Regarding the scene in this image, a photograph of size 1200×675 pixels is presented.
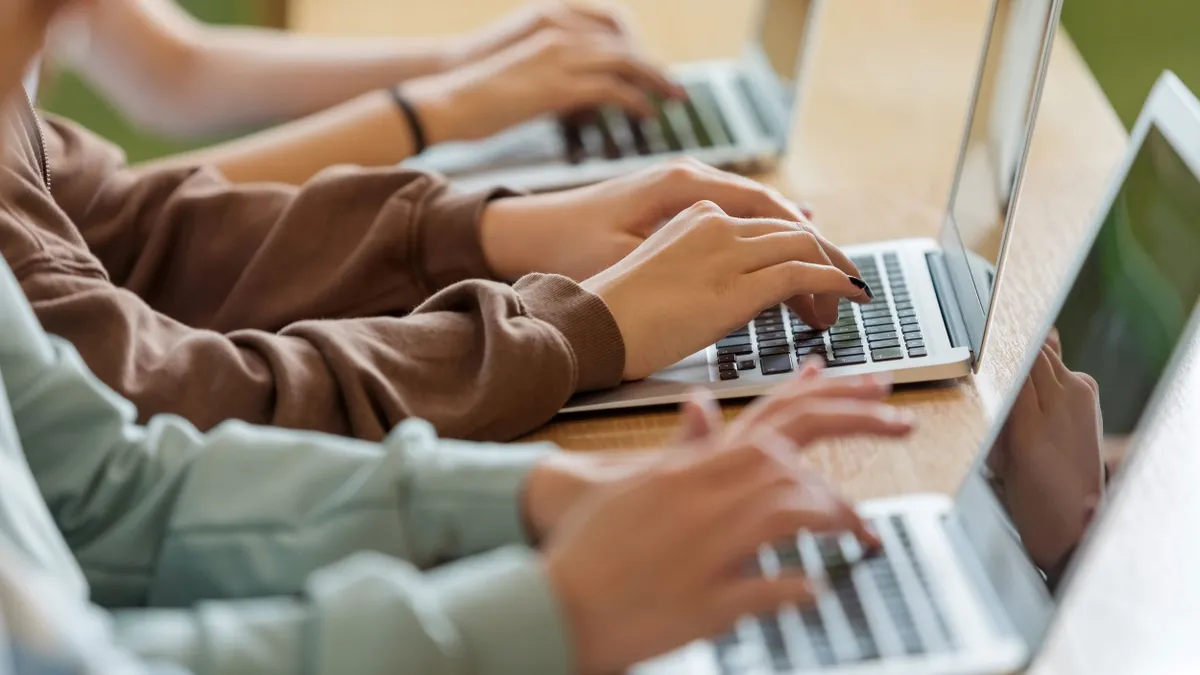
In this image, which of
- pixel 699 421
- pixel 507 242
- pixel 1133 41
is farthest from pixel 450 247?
pixel 1133 41

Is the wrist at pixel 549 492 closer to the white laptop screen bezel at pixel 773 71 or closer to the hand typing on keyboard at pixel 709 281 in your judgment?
the hand typing on keyboard at pixel 709 281

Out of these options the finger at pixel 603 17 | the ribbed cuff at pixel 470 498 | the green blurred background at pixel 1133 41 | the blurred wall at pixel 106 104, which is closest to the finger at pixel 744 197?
the ribbed cuff at pixel 470 498

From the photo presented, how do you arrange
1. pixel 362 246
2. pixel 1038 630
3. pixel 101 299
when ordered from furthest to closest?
pixel 362 246 < pixel 101 299 < pixel 1038 630

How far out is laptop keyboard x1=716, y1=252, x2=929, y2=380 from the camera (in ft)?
2.75

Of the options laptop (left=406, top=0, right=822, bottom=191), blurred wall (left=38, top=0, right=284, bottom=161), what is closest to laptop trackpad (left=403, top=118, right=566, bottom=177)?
laptop (left=406, top=0, right=822, bottom=191)

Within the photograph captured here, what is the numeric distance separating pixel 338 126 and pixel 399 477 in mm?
625

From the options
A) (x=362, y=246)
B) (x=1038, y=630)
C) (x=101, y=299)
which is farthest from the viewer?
(x=362, y=246)

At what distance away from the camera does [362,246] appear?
0.90 metres

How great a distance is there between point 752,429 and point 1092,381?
0.17 meters

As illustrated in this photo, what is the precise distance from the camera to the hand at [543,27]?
1302 millimetres

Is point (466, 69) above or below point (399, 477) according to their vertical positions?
below

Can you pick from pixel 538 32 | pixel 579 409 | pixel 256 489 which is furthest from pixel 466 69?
pixel 256 489

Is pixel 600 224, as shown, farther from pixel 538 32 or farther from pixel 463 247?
pixel 538 32

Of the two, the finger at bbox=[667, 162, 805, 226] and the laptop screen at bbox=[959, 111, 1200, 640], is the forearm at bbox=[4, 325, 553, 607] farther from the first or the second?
the finger at bbox=[667, 162, 805, 226]
